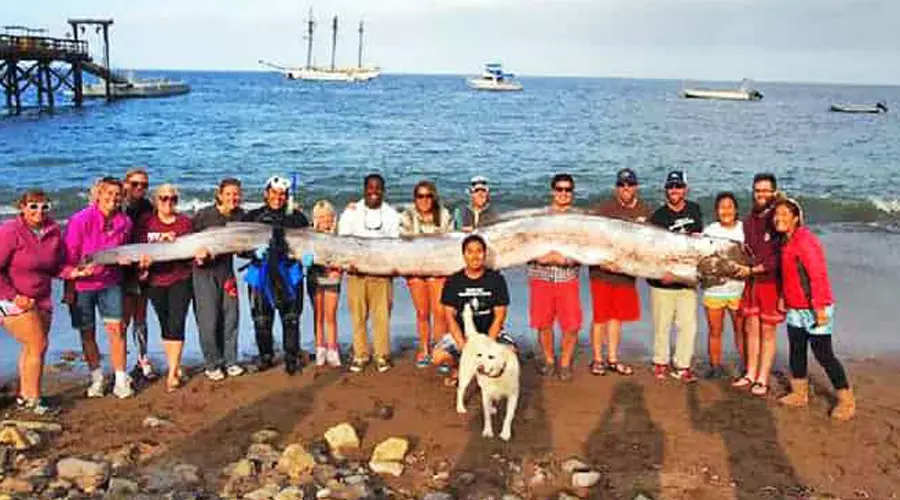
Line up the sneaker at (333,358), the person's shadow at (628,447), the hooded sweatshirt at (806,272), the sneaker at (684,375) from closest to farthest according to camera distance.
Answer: the person's shadow at (628,447)
the hooded sweatshirt at (806,272)
the sneaker at (684,375)
the sneaker at (333,358)

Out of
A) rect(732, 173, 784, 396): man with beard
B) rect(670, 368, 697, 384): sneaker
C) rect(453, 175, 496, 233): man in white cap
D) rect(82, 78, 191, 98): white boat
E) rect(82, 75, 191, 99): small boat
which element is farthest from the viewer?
rect(82, 78, 191, 98): white boat

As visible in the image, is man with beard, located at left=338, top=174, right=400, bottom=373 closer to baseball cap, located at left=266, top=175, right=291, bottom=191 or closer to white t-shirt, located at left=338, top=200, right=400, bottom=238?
white t-shirt, located at left=338, top=200, right=400, bottom=238

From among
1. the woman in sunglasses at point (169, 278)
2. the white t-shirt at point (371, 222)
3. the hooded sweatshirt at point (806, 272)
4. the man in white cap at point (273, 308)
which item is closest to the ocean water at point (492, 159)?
the man in white cap at point (273, 308)

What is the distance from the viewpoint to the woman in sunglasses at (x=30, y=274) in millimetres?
6703

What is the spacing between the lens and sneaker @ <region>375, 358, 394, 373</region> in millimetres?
8242

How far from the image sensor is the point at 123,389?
7.50 metres

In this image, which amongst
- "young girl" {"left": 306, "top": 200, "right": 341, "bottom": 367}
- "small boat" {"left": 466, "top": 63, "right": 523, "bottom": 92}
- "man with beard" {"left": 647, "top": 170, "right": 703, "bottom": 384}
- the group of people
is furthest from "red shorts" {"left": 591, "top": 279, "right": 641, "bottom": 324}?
"small boat" {"left": 466, "top": 63, "right": 523, "bottom": 92}

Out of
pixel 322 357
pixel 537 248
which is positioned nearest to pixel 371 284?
pixel 322 357

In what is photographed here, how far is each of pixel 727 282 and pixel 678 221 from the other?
655 mm

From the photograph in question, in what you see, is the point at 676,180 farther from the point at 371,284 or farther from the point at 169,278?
the point at 169,278

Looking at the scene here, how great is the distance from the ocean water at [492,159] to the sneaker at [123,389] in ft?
4.46

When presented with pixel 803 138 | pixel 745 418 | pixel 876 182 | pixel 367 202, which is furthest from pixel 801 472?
pixel 803 138

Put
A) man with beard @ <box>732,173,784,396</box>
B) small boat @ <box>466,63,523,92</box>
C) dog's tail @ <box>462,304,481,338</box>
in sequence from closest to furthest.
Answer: dog's tail @ <box>462,304,481,338</box>
man with beard @ <box>732,173,784,396</box>
small boat @ <box>466,63,523,92</box>

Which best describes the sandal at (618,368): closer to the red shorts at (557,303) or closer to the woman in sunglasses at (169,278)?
Result: the red shorts at (557,303)
